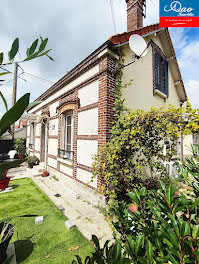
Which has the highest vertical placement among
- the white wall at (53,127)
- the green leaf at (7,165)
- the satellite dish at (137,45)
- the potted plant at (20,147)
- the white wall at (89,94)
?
Answer: the satellite dish at (137,45)

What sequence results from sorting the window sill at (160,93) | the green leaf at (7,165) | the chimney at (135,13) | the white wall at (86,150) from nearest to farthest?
the green leaf at (7,165), the white wall at (86,150), the chimney at (135,13), the window sill at (160,93)

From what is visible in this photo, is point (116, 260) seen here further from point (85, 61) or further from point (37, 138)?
point (37, 138)

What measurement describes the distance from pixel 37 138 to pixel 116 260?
1016 cm

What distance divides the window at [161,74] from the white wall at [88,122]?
3809 millimetres

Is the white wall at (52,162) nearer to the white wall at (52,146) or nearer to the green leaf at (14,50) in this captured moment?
the white wall at (52,146)

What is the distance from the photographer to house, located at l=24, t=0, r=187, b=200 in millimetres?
3943

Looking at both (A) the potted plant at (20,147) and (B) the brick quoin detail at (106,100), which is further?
(A) the potted plant at (20,147)

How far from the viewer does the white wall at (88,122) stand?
4230 mm

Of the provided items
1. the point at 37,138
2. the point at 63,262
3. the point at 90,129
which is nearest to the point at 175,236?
the point at 63,262

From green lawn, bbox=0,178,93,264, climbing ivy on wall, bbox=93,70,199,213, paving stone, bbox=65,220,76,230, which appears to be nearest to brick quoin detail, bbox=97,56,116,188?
climbing ivy on wall, bbox=93,70,199,213

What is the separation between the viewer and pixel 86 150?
447 centimetres

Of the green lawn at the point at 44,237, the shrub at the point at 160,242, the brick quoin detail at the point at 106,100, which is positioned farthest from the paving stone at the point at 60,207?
the shrub at the point at 160,242

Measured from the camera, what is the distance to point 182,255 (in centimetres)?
64

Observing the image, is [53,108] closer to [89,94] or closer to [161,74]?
[89,94]
